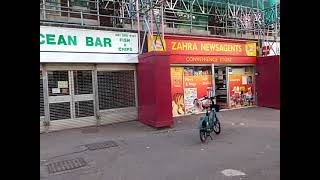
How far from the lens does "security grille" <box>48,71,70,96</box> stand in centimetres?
1066

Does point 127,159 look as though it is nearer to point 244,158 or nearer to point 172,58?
point 244,158

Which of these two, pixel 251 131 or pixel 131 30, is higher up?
pixel 131 30

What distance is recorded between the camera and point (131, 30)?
12180mm

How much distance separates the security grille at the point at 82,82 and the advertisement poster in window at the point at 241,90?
23.4 feet

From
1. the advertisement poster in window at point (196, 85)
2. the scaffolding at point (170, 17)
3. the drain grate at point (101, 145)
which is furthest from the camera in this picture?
the advertisement poster in window at point (196, 85)

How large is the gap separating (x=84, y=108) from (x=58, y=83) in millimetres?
1285

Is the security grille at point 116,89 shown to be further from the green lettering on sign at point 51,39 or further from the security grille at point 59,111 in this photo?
the green lettering on sign at point 51,39

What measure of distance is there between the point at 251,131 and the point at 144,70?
4.33 meters

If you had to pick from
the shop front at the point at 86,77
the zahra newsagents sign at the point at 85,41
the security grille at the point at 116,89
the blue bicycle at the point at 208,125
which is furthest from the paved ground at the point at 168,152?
the zahra newsagents sign at the point at 85,41

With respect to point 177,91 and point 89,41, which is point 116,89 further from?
point 177,91

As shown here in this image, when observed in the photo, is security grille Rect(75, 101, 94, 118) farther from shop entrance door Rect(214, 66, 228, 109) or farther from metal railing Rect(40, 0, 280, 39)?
shop entrance door Rect(214, 66, 228, 109)

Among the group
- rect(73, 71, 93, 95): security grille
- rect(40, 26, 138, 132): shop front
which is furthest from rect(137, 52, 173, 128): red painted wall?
rect(73, 71, 93, 95): security grille

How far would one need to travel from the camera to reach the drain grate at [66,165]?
6.48 meters
